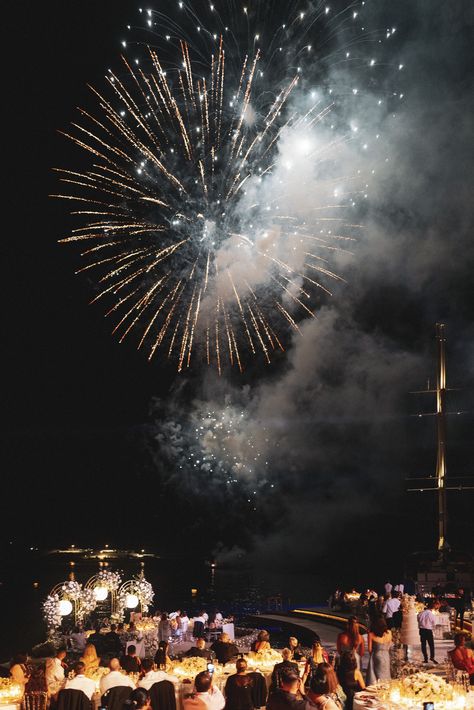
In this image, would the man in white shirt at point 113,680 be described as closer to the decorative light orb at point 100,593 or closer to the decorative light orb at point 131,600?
the decorative light orb at point 100,593

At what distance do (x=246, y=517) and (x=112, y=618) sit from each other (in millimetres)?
124437

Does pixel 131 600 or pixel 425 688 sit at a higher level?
pixel 131 600

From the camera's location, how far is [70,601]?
23.6m

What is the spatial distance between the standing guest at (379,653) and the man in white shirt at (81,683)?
171 inches

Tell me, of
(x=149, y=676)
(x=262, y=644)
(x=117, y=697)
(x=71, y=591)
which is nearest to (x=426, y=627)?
(x=262, y=644)

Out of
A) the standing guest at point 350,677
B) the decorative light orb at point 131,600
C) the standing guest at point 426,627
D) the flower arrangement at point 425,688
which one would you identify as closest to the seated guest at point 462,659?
the standing guest at point 350,677

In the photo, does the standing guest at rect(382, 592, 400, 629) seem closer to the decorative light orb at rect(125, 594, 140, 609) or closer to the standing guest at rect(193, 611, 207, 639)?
the standing guest at rect(193, 611, 207, 639)

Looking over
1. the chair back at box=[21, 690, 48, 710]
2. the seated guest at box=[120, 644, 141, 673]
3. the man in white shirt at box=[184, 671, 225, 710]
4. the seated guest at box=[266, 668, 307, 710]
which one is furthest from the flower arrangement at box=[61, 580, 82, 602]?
the seated guest at box=[266, 668, 307, 710]

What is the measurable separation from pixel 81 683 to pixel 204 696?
91.6 inches

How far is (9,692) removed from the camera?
11.8 meters

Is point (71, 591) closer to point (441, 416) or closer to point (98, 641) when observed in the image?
point (98, 641)

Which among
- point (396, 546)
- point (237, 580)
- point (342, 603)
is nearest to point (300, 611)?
point (342, 603)

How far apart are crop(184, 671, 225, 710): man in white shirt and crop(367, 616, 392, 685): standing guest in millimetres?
3357

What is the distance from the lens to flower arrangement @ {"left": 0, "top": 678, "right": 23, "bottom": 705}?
11.6 metres
